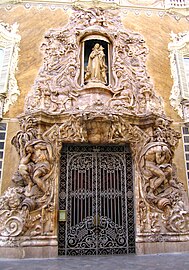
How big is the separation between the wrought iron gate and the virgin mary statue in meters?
2.23

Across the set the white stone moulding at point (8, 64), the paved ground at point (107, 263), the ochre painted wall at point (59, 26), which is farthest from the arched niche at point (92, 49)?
the paved ground at point (107, 263)

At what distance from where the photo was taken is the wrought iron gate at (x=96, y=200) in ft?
23.7

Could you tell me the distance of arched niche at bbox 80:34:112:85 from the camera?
9305 millimetres

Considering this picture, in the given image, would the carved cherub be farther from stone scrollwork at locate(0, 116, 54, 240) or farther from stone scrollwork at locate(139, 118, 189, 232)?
stone scrollwork at locate(139, 118, 189, 232)

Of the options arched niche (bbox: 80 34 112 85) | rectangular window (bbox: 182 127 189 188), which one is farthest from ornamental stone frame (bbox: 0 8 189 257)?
rectangular window (bbox: 182 127 189 188)

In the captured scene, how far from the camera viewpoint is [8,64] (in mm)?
9305

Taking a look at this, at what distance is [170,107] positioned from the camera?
29.6 ft

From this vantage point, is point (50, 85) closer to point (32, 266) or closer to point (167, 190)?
point (167, 190)

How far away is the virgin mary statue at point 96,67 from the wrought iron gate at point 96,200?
223 centimetres

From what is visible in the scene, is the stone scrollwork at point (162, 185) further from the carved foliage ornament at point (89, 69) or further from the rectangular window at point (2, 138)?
the rectangular window at point (2, 138)

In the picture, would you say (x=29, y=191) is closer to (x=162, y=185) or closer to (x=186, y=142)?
(x=162, y=185)

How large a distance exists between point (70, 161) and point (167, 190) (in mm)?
2738

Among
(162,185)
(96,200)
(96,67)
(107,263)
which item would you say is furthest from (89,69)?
(107,263)

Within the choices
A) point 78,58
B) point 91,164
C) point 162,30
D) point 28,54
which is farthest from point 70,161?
point 162,30
